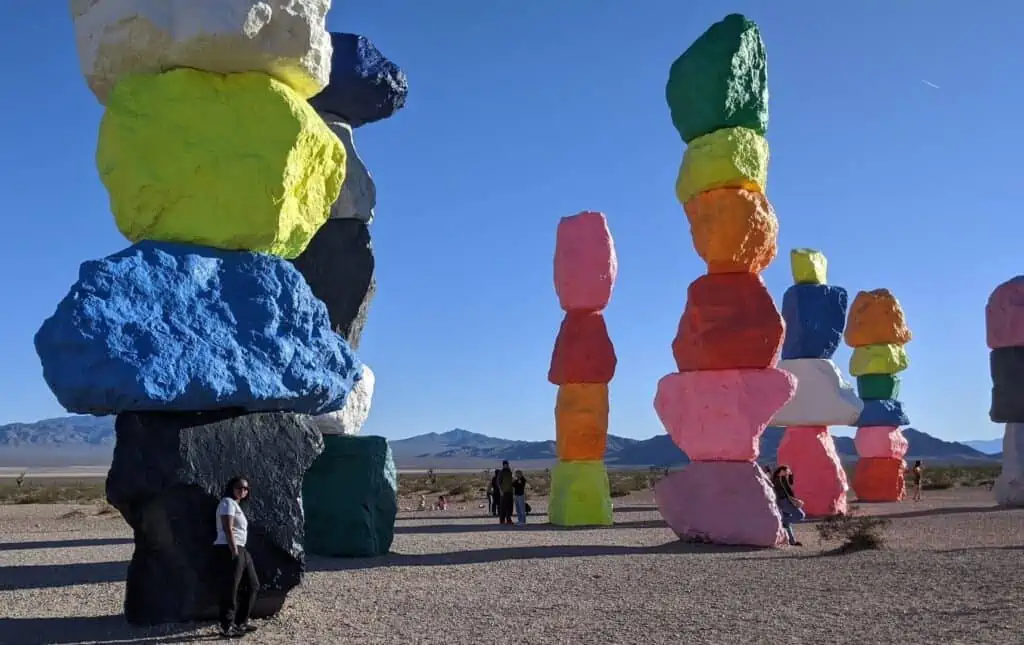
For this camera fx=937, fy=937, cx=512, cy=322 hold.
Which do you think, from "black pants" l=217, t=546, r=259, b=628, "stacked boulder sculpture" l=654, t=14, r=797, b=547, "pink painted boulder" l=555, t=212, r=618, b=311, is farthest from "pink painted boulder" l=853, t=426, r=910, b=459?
"black pants" l=217, t=546, r=259, b=628

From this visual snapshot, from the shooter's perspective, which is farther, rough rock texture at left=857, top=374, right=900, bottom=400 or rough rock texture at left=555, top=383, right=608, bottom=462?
rough rock texture at left=857, top=374, right=900, bottom=400

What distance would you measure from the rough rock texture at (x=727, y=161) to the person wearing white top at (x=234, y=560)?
7662 millimetres

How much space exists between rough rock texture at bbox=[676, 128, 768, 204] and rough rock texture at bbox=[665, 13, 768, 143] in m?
0.19

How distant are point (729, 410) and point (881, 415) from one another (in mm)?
11404

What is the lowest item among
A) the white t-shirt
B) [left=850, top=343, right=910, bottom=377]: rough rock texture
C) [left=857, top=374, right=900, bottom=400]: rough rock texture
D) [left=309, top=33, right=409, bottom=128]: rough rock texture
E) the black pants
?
the black pants

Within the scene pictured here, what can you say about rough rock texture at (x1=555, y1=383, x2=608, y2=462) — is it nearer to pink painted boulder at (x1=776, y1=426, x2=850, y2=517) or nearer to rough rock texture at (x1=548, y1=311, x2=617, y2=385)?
rough rock texture at (x1=548, y1=311, x2=617, y2=385)

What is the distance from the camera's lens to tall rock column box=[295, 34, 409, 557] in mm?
10219

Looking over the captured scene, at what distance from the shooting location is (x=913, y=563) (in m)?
9.31

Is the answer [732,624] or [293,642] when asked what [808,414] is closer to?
[732,624]

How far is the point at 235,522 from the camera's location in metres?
5.80

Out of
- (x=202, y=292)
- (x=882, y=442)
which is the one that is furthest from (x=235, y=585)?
(x=882, y=442)

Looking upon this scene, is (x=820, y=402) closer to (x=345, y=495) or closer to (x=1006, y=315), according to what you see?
(x=1006, y=315)

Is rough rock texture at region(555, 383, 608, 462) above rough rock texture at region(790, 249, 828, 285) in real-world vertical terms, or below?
below

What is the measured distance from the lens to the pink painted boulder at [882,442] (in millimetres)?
21125
